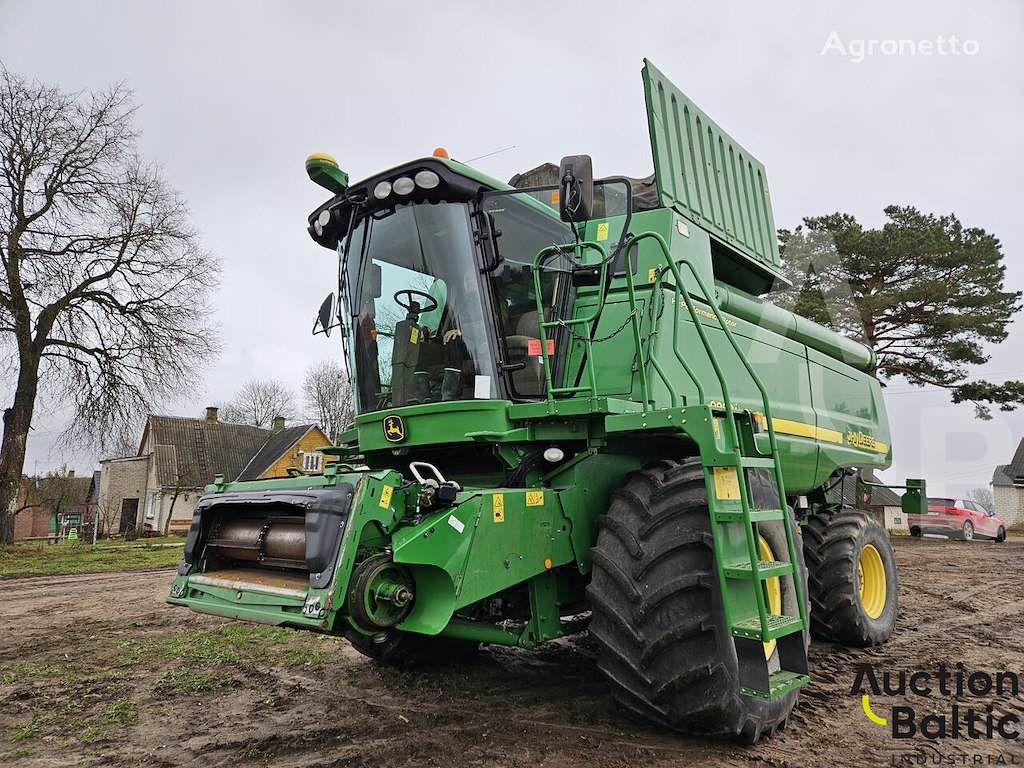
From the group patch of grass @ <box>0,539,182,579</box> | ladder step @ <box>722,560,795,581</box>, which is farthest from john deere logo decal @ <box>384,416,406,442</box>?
patch of grass @ <box>0,539,182,579</box>

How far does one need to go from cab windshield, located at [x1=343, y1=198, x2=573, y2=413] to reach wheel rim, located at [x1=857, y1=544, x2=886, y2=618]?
433 centimetres

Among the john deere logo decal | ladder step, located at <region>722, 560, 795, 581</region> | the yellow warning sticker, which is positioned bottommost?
ladder step, located at <region>722, 560, 795, 581</region>

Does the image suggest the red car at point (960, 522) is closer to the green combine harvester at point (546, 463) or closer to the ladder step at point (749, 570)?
the green combine harvester at point (546, 463)

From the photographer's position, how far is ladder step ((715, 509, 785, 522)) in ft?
11.5

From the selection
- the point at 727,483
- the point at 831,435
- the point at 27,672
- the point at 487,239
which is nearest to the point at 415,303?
the point at 487,239

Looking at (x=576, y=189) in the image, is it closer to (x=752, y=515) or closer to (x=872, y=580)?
(x=752, y=515)

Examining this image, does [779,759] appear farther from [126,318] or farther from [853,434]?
[126,318]

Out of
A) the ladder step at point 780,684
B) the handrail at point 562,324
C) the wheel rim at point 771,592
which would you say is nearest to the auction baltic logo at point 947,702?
the ladder step at point 780,684

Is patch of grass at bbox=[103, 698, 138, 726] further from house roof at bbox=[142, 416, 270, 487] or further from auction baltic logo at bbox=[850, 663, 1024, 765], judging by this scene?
house roof at bbox=[142, 416, 270, 487]

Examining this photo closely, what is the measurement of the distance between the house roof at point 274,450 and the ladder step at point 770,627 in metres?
36.0

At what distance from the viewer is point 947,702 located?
4512 millimetres

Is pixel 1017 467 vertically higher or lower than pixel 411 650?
higher

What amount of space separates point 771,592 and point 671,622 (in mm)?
862

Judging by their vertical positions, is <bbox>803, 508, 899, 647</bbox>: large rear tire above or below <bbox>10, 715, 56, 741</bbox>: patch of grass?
above
